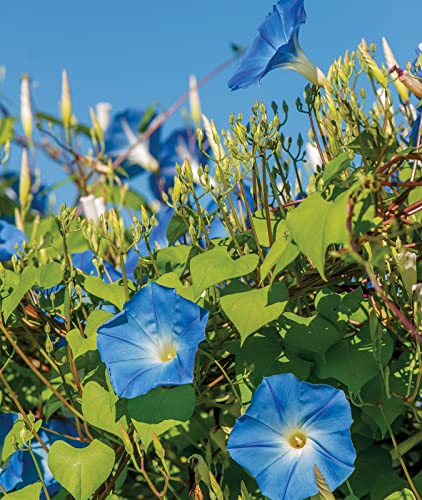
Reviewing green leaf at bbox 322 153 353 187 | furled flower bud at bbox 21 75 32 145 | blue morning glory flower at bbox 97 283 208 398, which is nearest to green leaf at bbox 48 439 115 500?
blue morning glory flower at bbox 97 283 208 398

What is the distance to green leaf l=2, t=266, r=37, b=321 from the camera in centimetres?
93

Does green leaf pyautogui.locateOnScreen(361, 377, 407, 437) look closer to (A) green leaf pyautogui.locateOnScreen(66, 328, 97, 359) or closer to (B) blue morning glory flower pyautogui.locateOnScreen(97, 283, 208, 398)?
(B) blue morning glory flower pyautogui.locateOnScreen(97, 283, 208, 398)

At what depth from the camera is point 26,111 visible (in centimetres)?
168

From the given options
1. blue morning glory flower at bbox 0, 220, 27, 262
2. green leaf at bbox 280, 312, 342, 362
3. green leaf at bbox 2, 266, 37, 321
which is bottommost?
green leaf at bbox 280, 312, 342, 362

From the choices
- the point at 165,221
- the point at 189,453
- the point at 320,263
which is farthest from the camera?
the point at 165,221

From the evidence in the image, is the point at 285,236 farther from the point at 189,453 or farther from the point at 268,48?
the point at 189,453

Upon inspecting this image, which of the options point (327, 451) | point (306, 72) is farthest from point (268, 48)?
point (327, 451)

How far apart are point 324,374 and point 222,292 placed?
6.3 inches

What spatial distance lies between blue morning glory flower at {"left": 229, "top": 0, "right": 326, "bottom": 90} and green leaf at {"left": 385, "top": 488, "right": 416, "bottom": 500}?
1.81 feet

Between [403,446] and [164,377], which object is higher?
[164,377]

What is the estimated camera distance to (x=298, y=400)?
0.82 metres

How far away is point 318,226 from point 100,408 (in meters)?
0.38

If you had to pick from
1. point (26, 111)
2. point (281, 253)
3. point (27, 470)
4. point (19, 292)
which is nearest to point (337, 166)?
point (281, 253)

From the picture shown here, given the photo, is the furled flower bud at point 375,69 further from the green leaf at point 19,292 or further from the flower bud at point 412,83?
the green leaf at point 19,292
